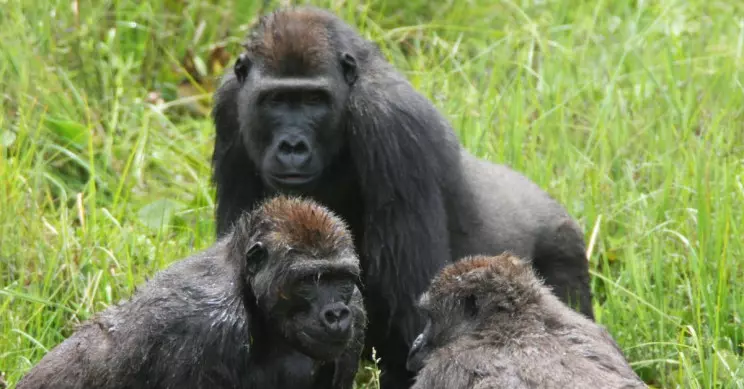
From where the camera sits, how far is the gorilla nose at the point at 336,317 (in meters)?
5.76

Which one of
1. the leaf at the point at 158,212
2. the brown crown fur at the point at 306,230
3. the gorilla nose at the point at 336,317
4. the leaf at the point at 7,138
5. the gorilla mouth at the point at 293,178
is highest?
the brown crown fur at the point at 306,230

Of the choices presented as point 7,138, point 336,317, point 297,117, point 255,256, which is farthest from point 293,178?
point 7,138

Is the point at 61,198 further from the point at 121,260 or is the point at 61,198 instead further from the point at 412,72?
the point at 412,72

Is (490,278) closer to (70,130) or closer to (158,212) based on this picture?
(158,212)

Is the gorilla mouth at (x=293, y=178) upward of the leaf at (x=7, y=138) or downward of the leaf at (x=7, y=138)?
upward

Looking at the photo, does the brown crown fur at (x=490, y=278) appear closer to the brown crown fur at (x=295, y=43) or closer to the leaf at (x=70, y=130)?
the brown crown fur at (x=295, y=43)

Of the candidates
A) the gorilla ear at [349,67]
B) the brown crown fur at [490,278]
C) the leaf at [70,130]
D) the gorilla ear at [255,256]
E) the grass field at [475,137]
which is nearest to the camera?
the brown crown fur at [490,278]

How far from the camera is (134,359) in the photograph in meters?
5.85

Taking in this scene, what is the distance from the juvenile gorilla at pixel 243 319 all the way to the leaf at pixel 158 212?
6.68 ft

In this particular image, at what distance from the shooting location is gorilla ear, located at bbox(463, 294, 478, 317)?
216 inches

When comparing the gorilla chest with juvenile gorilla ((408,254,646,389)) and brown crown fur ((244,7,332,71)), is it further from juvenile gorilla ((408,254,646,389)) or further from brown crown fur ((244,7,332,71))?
brown crown fur ((244,7,332,71))

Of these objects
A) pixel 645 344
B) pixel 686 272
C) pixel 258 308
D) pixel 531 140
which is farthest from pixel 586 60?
pixel 258 308

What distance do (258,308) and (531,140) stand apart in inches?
114

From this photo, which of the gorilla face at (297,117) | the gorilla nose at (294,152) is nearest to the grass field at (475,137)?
the gorilla face at (297,117)
